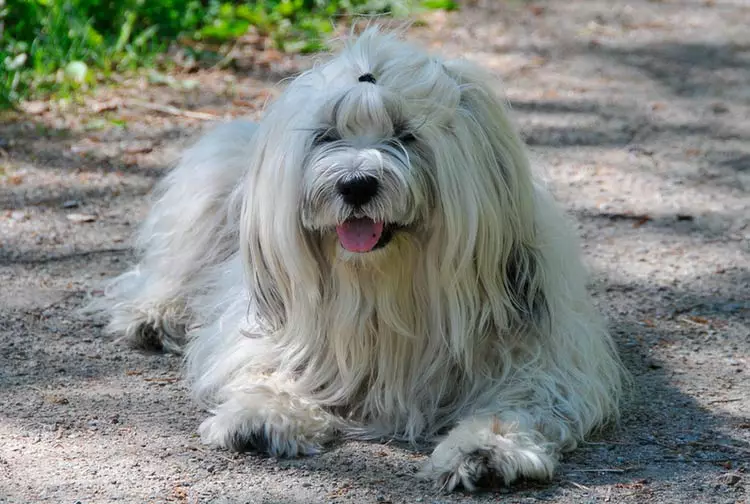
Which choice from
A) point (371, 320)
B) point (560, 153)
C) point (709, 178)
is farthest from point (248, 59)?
point (371, 320)

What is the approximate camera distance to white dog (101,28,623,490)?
3527mm

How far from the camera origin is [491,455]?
3.45 meters

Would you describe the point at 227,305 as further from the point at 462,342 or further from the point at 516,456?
the point at 516,456

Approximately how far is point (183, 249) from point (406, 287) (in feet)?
4.69

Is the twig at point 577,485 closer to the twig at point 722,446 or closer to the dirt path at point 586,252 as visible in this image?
the dirt path at point 586,252

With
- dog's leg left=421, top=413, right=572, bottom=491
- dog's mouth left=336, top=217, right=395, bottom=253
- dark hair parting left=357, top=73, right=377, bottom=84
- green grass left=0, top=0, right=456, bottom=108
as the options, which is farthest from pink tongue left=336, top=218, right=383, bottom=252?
green grass left=0, top=0, right=456, bottom=108

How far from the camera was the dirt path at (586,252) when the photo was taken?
140 inches

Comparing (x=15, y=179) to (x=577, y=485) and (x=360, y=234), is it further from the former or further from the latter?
(x=577, y=485)

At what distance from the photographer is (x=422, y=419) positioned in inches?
151

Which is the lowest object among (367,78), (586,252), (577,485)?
(577,485)

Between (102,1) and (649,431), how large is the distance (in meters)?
5.14

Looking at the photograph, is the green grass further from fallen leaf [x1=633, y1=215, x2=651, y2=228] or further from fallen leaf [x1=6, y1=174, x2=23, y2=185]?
fallen leaf [x1=633, y1=215, x2=651, y2=228]

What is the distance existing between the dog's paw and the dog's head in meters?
0.39

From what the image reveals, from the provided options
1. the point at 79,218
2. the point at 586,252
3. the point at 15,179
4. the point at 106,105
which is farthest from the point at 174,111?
the point at 586,252
